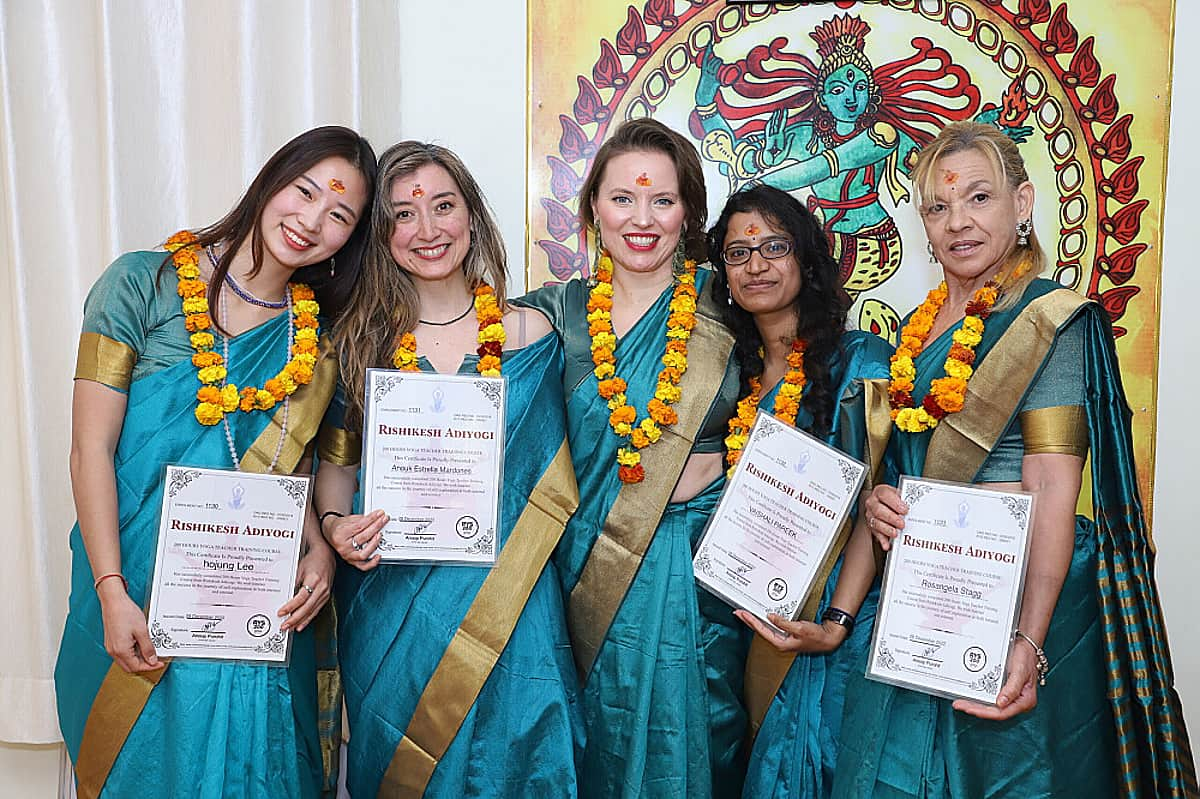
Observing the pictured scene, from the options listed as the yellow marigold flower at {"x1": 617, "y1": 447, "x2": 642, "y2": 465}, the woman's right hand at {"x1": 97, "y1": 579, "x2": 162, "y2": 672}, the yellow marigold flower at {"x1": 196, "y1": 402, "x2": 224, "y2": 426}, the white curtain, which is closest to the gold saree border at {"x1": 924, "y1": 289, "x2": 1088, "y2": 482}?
the yellow marigold flower at {"x1": 617, "y1": 447, "x2": 642, "y2": 465}

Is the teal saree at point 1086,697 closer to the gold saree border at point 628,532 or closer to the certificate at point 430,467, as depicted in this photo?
the gold saree border at point 628,532

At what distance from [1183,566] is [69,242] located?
299 centimetres

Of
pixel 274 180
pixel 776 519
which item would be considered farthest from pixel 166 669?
pixel 776 519

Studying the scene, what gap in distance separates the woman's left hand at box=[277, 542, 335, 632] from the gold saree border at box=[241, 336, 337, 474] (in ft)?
0.58

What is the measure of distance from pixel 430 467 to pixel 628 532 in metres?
0.43

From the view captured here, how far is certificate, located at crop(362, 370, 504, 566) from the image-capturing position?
1.78 metres

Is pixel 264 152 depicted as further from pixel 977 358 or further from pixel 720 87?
pixel 977 358

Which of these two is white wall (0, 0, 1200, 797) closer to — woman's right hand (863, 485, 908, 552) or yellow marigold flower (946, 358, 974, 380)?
yellow marigold flower (946, 358, 974, 380)

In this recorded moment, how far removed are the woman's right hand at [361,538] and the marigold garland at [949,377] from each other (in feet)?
3.19

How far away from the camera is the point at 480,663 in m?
1.85

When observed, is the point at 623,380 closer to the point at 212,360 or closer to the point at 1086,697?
the point at 212,360

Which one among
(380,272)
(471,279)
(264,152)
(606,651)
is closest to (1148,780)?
(606,651)

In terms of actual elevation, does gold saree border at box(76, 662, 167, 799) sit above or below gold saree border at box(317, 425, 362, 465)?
below

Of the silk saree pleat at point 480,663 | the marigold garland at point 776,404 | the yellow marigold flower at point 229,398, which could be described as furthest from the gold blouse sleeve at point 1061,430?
the yellow marigold flower at point 229,398
